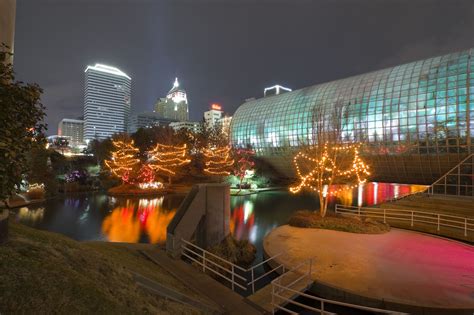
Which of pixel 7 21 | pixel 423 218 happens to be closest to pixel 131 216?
pixel 7 21

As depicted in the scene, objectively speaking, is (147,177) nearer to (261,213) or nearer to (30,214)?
(30,214)

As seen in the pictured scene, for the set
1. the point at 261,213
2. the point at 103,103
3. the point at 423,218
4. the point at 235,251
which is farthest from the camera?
the point at 103,103

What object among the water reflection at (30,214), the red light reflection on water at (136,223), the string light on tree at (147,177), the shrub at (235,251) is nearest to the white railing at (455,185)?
the shrub at (235,251)

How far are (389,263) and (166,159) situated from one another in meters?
35.6

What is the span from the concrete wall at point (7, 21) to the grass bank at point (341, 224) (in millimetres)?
16115

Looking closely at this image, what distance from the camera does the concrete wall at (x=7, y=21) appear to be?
665 cm

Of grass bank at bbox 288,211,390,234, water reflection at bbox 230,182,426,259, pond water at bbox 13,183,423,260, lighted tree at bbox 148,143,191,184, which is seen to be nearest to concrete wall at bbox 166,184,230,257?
pond water at bbox 13,183,423,260

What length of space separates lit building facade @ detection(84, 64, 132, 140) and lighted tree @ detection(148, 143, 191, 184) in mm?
149354

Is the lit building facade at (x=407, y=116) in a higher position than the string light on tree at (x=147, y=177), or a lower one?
higher

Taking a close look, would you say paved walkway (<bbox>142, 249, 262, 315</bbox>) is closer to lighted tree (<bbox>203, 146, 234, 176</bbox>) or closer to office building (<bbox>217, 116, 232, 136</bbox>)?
lighted tree (<bbox>203, 146, 234, 176</bbox>)

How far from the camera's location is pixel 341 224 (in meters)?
17.1

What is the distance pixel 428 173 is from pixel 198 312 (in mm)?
43970

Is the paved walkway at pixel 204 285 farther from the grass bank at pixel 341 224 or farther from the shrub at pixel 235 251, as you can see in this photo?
the grass bank at pixel 341 224

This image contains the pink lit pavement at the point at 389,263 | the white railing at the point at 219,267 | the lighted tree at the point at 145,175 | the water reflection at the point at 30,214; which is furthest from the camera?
the lighted tree at the point at 145,175
